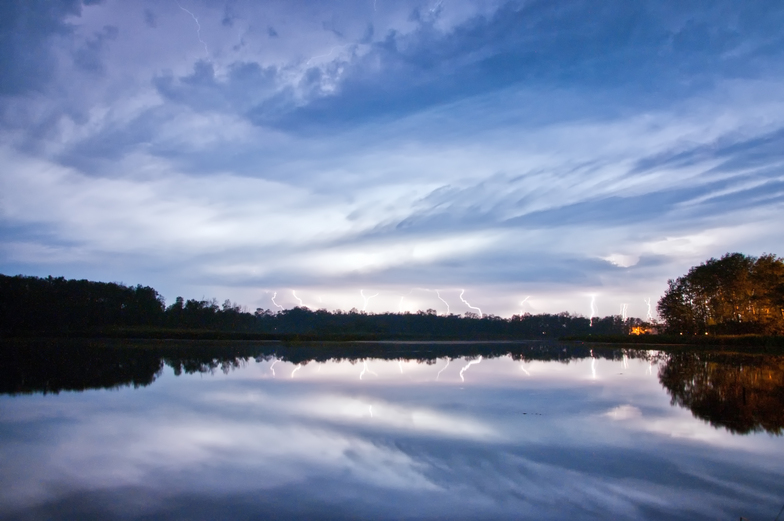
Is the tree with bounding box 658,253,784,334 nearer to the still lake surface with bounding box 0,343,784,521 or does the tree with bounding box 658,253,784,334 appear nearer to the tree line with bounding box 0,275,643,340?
the tree line with bounding box 0,275,643,340

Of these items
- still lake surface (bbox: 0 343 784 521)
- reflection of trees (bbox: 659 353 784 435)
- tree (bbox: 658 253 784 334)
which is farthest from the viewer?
tree (bbox: 658 253 784 334)

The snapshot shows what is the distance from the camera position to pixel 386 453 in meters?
7.96

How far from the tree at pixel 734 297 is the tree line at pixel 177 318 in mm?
42747

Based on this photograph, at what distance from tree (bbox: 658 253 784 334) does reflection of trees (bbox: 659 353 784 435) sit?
43764 mm

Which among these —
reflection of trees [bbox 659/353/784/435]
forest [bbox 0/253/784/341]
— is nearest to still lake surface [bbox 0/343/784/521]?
reflection of trees [bbox 659/353/784/435]

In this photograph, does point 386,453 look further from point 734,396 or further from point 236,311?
point 236,311

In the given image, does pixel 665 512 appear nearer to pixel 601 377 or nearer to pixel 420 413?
pixel 420 413

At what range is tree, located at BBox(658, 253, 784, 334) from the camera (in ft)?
192

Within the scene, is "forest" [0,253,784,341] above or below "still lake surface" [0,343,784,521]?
above

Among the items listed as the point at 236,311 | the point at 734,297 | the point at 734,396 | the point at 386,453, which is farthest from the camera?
the point at 236,311

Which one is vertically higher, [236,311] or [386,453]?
[236,311]

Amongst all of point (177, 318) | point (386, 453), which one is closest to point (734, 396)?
point (386, 453)

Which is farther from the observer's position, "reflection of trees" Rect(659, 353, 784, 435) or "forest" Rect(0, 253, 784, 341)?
"forest" Rect(0, 253, 784, 341)

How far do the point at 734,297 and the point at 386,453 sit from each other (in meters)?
67.6
